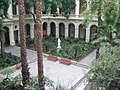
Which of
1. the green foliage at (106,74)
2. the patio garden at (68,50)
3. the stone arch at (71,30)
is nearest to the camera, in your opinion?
the green foliage at (106,74)

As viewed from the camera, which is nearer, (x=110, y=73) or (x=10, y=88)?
(x=110, y=73)

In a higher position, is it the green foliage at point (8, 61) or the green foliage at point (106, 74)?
the green foliage at point (106, 74)

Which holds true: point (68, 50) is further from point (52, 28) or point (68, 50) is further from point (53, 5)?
point (52, 28)

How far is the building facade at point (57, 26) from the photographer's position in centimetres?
2661

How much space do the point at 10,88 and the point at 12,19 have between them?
51.0 ft

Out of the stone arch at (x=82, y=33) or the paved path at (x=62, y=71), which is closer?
the paved path at (x=62, y=71)

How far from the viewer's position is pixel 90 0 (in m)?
18.1

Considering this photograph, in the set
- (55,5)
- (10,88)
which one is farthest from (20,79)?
(55,5)

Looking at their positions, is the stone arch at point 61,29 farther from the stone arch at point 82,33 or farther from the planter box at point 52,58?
the planter box at point 52,58

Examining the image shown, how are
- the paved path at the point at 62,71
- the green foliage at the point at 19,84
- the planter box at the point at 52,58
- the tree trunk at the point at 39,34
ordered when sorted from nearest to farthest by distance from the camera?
1. the tree trunk at the point at 39,34
2. the green foliage at the point at 19,84
3. the paved path at the point at 62,71
4. the planter box at the point at 52,58

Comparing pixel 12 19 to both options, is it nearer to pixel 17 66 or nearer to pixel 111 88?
pixel 17 66

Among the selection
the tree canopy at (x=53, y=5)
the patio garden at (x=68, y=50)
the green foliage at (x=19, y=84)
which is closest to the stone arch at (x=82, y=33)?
the patio garden at (x=68, y=50)

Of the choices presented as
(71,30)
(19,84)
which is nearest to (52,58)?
(19,84)

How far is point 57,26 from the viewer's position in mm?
31641
